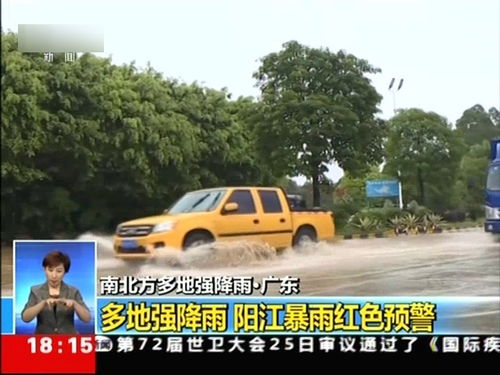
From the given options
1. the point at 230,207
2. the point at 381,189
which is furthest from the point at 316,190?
the point at 230,207

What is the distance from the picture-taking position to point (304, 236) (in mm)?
3402

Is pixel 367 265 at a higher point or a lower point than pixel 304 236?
lower

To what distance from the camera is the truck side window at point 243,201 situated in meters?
3.36

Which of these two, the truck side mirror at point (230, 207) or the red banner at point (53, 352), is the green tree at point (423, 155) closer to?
the truck side mirror at point (230, 207)

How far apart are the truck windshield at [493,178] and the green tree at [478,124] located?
0.16 metres

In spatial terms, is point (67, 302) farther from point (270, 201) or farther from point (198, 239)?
point (270, 201)

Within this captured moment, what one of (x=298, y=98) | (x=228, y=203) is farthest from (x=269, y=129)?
(x=228, y=203)

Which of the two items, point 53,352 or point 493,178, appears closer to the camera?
point 53,352

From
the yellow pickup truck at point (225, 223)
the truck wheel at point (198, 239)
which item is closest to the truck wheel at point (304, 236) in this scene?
the yellow pickup truck at point (225, 223)

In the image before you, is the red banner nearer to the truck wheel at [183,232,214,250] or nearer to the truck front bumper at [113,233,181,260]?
the truck front bumper at [113,233,181,260]

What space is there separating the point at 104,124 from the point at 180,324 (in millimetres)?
1078

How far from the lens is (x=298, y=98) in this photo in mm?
3500
